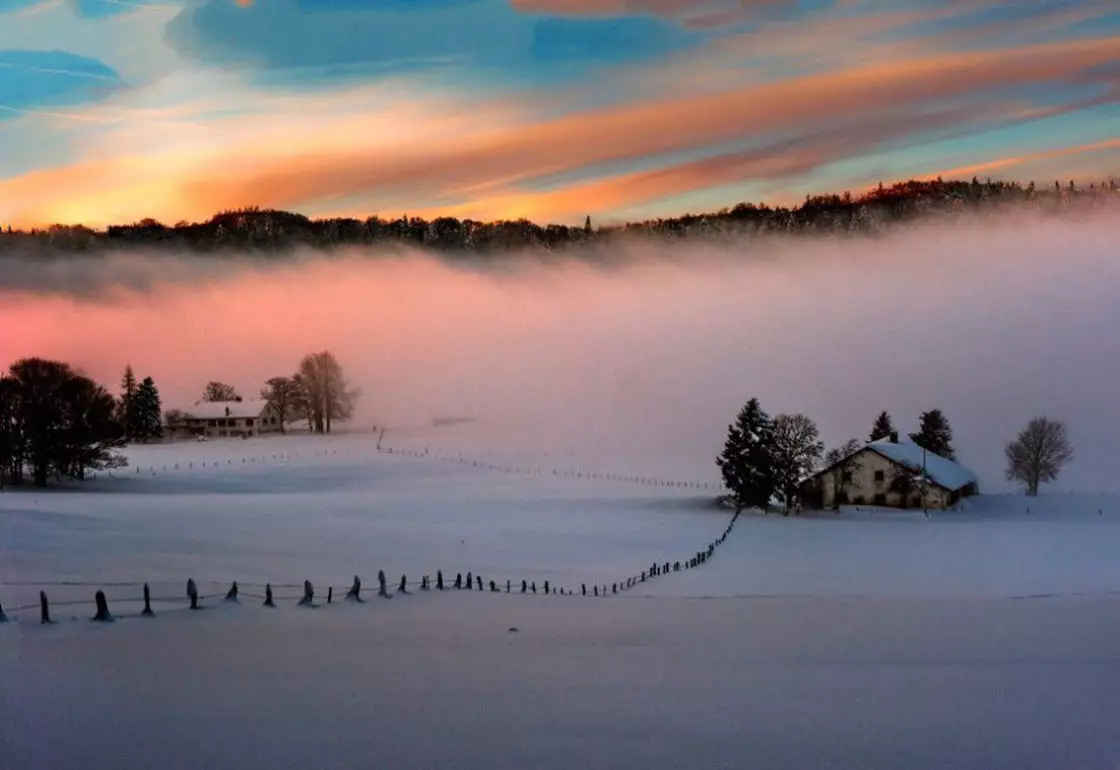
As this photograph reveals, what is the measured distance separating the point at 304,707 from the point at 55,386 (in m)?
42.9

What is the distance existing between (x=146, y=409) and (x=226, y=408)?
16.0 meters

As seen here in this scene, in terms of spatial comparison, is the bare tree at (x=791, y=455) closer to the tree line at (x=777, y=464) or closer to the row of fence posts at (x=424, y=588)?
the tree line at (x=777, y=464)

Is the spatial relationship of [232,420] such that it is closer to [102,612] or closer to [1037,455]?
[1037,455]

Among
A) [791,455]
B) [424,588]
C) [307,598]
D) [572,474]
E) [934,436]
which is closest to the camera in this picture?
[307,598]

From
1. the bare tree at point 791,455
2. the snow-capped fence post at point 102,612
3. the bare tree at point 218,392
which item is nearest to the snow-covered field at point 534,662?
the snow-capped fence post at point 102,612

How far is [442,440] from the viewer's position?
3361 inches

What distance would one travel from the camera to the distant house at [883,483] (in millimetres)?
50500

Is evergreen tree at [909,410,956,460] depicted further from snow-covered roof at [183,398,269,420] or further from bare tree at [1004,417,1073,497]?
snow-covered roof at [183,398,269,420]

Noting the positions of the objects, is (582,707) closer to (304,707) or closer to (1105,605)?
(304,707)

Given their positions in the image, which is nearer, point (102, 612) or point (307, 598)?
point (102, 612)

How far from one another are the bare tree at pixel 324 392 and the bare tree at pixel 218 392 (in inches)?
599

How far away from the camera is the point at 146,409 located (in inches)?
3287

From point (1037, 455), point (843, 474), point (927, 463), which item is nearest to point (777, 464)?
point (843, 474)

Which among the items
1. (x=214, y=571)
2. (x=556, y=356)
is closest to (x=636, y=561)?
(x=214, y=571)
